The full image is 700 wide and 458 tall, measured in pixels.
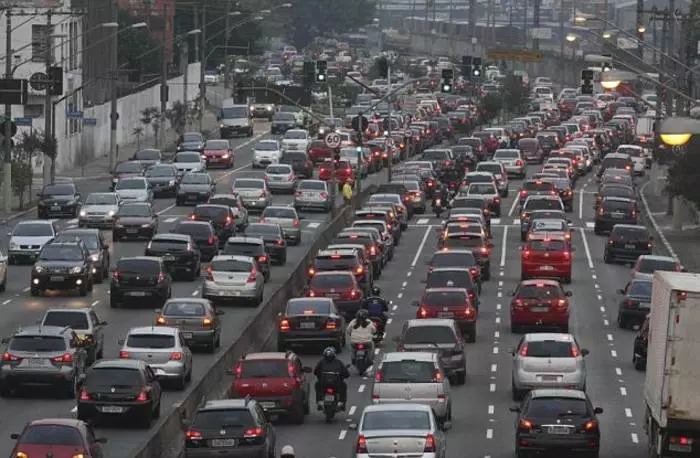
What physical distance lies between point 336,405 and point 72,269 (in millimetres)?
18843

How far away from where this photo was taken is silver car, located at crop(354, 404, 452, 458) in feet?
110

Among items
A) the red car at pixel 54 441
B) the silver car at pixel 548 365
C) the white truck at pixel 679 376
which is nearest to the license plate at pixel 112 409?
the red car at pixel 54 441

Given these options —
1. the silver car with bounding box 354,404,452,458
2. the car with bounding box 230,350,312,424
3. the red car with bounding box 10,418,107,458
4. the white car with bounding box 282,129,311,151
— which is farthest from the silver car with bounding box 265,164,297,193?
the red car with bounding box 10,418,107,458

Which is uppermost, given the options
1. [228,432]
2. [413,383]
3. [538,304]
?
[228,432]

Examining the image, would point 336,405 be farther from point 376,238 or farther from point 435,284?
point 376,238

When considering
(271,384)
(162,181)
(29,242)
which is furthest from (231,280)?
(162,181)

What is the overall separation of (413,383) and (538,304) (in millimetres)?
15488

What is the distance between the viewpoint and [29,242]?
67250 mm

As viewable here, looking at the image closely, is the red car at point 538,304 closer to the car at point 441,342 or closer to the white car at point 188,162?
the car at point 441,342

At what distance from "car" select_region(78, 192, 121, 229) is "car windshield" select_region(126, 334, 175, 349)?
32.5 metres

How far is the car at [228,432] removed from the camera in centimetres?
3488

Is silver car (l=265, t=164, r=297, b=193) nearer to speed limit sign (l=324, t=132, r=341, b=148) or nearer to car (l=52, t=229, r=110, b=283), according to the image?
speed limit sign (l=324, t=132, r=341, b=148)

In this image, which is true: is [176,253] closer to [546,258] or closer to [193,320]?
[546,258]

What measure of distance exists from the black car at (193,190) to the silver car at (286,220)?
1238 cm
